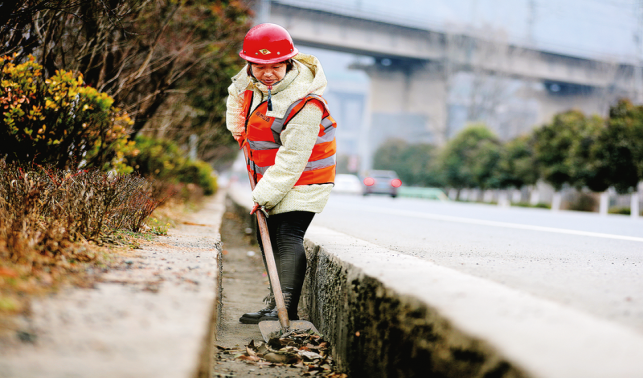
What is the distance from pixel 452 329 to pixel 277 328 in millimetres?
1813

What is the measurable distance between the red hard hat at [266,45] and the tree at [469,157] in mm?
32251

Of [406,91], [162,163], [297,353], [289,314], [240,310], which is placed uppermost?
[406,91]

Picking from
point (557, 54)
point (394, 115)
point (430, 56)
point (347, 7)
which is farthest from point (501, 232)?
point (394, 115)

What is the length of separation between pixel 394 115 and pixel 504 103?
48.9 ft

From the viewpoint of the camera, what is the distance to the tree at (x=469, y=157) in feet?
113

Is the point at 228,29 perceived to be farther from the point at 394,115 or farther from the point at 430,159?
the point at 394,115

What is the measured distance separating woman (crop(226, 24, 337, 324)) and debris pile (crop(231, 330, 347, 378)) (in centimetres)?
25

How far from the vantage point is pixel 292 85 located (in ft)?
11.5

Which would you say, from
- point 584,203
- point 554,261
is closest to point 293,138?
point 554,261

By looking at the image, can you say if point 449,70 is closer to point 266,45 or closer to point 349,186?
point 349,186

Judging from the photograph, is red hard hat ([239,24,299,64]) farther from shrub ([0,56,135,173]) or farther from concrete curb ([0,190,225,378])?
shrub ([0,56,135,173])

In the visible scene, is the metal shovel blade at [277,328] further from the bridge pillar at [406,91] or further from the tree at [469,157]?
the bridge pillar at [406,91]

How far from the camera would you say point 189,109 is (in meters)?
12.2

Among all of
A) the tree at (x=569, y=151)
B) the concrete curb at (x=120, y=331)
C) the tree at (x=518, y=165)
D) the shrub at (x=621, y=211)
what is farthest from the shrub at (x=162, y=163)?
the tree at (x=518, y=165)
